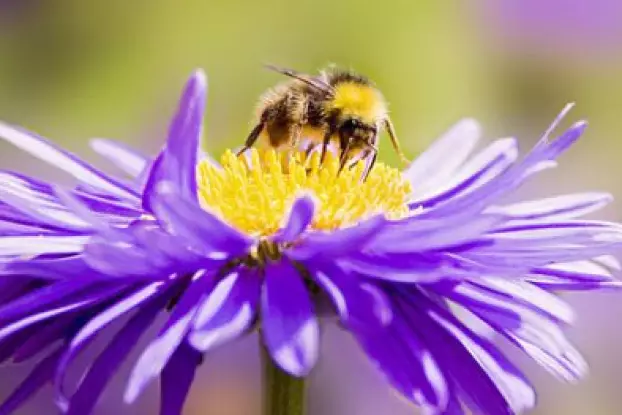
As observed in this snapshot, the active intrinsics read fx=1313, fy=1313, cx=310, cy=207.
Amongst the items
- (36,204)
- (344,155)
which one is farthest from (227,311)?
(344,155)

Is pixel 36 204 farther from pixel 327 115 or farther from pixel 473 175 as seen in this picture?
pixel 473 175

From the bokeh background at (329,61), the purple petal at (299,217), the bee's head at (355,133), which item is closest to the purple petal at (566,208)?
the bee's head at (355,133)

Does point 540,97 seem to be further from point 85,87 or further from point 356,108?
point 356,108

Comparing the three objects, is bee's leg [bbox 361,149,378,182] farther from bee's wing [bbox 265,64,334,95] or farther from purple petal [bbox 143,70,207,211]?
purple petal [bbox 143,70,207,211]

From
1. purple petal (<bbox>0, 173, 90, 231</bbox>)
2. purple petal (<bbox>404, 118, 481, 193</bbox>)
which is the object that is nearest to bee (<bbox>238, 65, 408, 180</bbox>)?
purple petal (<bbox>404, 118, 481, 193</bbox>)

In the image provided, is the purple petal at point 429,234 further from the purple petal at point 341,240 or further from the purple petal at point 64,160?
the purple petal at point 64,160

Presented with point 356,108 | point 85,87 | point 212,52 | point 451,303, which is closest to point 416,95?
point 212,52

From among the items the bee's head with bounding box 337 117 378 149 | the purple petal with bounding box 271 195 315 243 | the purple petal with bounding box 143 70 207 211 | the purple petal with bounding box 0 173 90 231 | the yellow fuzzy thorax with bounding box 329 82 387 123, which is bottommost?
the purple petal with bounding box 0 173 90 231
